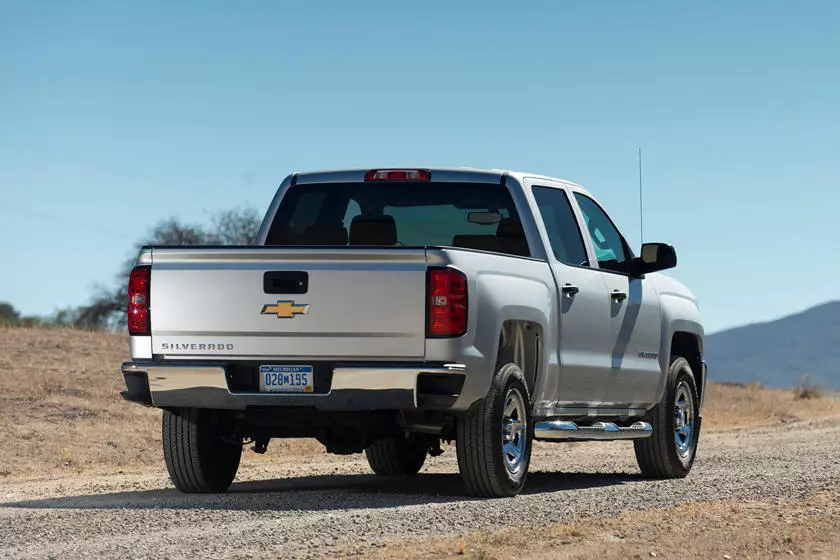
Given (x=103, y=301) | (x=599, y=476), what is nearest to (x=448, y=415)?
(x=599, y=476)

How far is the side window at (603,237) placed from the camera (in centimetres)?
1234

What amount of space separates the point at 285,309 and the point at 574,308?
2.53 metres

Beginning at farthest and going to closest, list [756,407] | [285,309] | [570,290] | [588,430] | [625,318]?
[756,407], [625,318], [588,430], [570,290], [285,309]

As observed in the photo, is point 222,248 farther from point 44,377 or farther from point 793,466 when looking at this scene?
point 44,377

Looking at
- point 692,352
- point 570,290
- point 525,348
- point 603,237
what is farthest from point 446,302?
point 692,352

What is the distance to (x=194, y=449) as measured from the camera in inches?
416

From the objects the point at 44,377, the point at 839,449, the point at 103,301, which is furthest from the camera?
the point at 103,301

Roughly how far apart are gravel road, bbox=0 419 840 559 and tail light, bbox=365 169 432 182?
2.27 metres

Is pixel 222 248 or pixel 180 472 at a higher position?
pixel 222 248

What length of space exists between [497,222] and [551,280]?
63 cm

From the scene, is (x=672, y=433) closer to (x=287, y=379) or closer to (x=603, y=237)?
(x=603, y=237)

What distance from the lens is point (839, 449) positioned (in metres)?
16.8

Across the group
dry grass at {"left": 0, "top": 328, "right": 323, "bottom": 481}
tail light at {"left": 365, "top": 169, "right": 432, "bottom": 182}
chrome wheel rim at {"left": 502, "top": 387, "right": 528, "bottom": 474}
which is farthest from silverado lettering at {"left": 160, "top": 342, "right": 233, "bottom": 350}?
dry grass at {"left": 0, "top": 328, "right": 323, "bottom": 481}

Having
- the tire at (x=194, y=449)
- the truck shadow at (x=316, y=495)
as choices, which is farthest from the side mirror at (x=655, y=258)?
the tire at (x=194, y=449)
